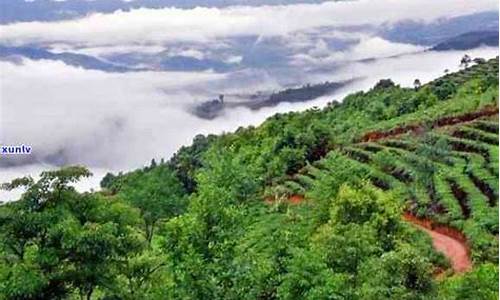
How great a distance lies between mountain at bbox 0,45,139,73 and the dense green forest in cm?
4979

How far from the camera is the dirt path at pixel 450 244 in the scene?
22281mm

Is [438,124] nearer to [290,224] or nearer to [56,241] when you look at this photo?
[290,224]

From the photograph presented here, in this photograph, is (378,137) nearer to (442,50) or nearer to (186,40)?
(442,50)

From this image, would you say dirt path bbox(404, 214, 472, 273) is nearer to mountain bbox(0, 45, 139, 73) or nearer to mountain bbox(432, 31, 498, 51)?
mountain bbox(0, 45, 139, 73)

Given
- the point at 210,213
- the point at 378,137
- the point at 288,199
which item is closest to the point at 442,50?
the point at 378,137

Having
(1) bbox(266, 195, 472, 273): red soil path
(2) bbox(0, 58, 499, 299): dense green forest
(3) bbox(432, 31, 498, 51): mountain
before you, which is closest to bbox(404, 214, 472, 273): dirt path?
(1) bbox(266, 195, 472, 273): red soil path

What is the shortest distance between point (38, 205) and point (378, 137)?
29.2 m

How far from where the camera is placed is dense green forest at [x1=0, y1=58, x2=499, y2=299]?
40.0 ft

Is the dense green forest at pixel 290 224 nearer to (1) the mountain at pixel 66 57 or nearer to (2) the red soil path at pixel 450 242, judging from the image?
(2) the red soil path at pixel 450 242

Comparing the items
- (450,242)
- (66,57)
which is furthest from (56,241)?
(66,57)

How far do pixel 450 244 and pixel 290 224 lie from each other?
17.3ft

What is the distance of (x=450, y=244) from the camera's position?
80.0ft

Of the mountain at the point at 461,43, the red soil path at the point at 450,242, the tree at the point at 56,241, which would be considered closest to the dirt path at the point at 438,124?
the red soil path at the point at 450,242

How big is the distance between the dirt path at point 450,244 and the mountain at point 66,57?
→ 200 ft
